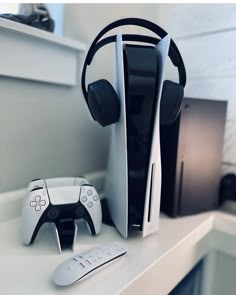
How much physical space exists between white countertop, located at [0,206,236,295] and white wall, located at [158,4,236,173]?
0.24 metres

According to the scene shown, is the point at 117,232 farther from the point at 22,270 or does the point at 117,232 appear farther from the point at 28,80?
the point at 28,80

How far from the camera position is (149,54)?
0.45 m

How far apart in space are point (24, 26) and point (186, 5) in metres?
0.52

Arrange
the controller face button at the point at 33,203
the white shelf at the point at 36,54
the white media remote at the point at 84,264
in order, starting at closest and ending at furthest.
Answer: the white media remote at the point at 84,264 → the controller face button at the point at 33,203 → the white shelf at the point at 36,54

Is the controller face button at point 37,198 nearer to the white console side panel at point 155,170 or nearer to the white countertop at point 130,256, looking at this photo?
the white countertop at point 130,256

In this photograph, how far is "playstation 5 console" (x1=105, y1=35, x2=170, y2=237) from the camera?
44 cm

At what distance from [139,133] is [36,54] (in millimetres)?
316

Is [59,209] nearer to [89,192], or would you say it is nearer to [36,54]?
[89,192]

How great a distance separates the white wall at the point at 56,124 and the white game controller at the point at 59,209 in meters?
0.18

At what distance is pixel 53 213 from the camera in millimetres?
445

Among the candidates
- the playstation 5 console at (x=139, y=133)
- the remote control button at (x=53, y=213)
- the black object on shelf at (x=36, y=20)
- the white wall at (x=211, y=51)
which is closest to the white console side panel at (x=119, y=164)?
the playstation 5 console at (x=139, y=133)

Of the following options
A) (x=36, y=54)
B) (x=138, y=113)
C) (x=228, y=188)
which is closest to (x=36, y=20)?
(x=36, y=54)

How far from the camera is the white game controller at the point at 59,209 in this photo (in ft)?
1.44

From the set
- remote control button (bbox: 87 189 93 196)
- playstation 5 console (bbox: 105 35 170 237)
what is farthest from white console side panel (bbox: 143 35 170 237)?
remote control button (bbox: 87 189 93 196)
